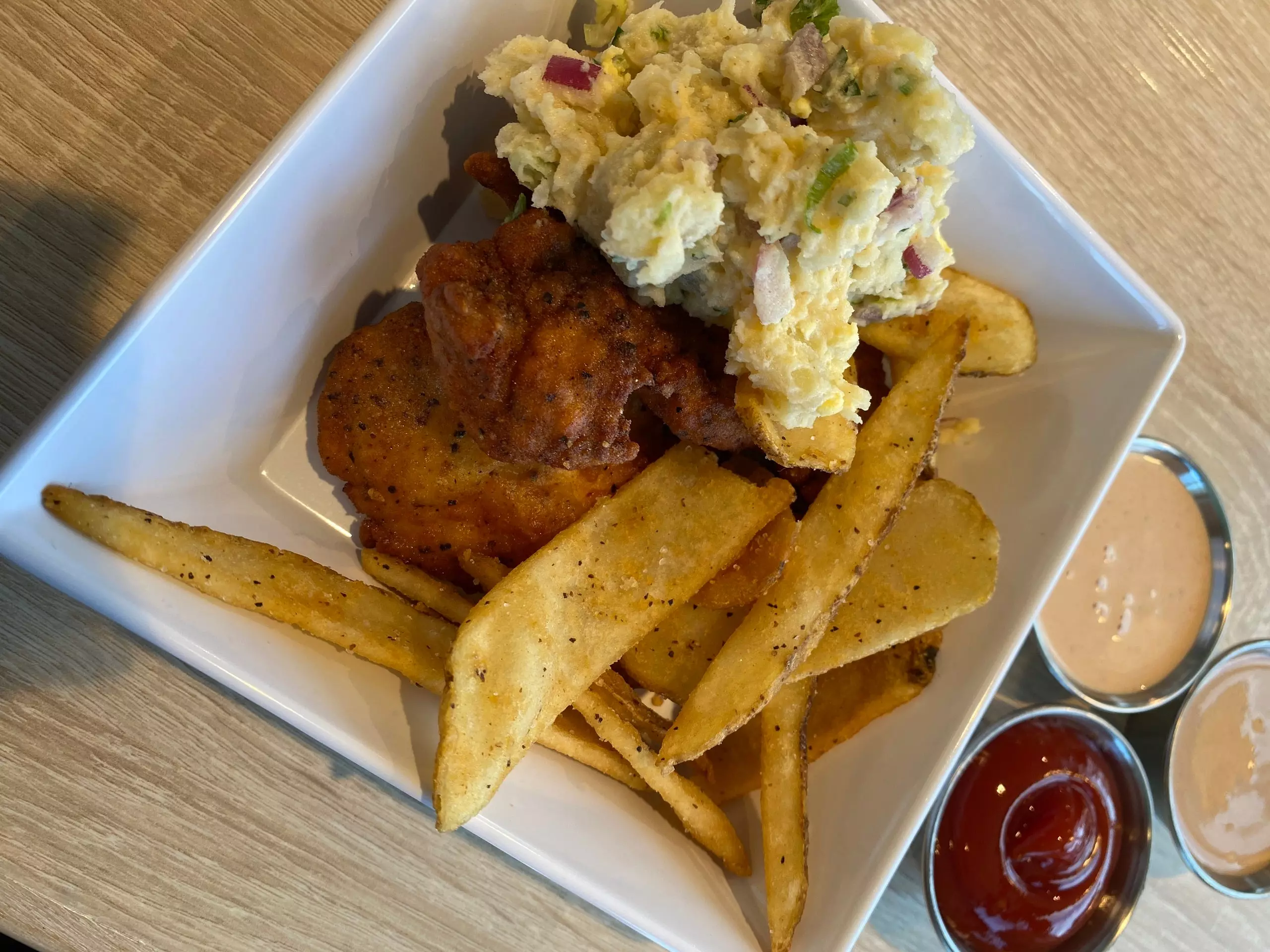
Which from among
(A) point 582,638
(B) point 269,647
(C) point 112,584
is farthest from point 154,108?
(A) point 582,638

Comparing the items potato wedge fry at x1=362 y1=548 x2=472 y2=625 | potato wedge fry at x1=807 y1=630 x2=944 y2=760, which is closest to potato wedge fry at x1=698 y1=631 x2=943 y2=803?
potato wedge fry at x1=807 y1=630 x2=944 y2=760

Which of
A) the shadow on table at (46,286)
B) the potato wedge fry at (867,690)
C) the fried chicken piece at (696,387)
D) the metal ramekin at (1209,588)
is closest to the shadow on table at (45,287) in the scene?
the shadow on table at (46,286)

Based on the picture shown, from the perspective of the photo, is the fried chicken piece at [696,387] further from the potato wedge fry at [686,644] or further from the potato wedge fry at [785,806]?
the potato wedge fry at [785,806]

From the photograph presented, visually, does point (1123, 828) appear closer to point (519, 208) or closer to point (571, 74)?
point (519, 208)

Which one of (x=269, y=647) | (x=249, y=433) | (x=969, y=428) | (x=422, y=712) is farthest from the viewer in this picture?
(x=969, y=428)

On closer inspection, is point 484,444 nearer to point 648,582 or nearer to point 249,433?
point 648,582

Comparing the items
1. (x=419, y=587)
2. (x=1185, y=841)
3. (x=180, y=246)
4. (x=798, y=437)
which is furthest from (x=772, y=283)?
(x=1185, y=841)
